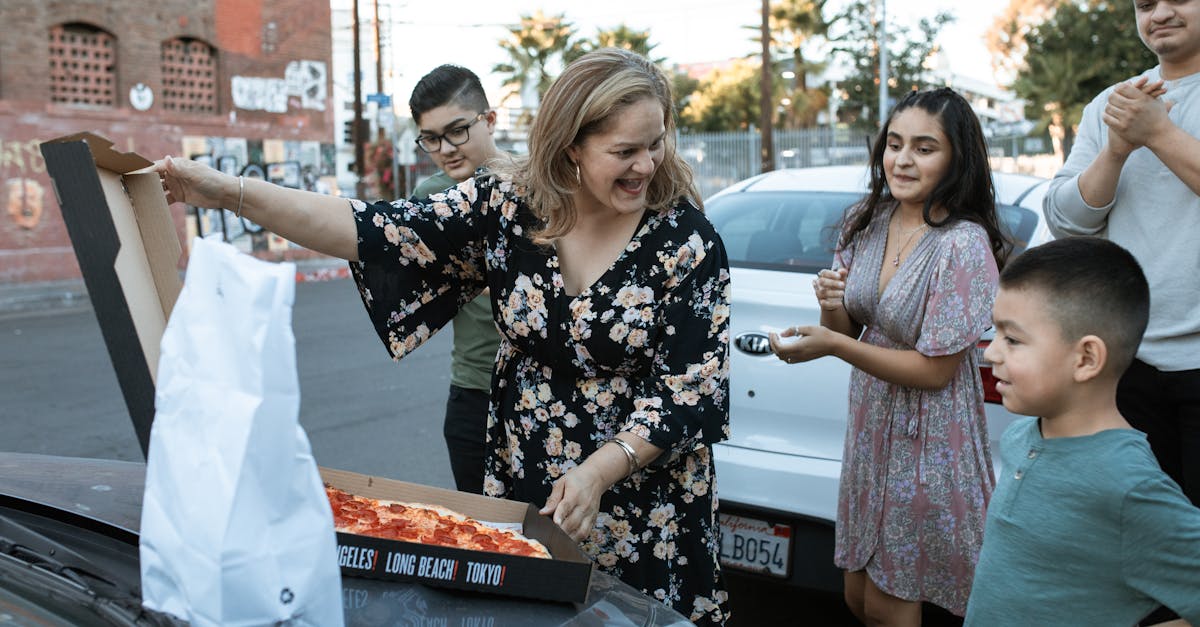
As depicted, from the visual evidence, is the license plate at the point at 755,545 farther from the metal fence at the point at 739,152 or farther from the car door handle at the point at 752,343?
the metal fence at the point at 739,152

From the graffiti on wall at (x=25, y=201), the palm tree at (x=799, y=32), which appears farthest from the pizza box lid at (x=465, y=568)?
the palm tree at (x=799, y=32)

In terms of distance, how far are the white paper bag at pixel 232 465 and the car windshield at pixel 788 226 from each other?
2.94 metres

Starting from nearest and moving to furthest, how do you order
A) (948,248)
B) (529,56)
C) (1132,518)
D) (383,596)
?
(383,596), (1132,518), (948,248), (529,56)

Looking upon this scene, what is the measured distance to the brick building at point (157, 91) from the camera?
16750 mm

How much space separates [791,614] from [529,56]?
3893cm

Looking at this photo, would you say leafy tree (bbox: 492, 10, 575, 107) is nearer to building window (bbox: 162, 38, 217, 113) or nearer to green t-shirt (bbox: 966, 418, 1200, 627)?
building window (bbox: 162, 38, 217, 113)

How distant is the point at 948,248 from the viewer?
9.19 feet

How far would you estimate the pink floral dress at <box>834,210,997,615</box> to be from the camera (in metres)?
2.78

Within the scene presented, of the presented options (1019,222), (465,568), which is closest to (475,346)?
(465,568)

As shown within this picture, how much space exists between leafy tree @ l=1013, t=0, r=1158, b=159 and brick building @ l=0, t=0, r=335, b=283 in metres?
20.4

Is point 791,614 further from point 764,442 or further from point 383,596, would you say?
point 383,596

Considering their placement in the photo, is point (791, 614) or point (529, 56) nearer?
point (791, 614)

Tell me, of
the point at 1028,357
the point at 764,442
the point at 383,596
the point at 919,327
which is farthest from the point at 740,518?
the point at 383,596

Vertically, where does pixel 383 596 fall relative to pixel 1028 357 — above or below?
below
